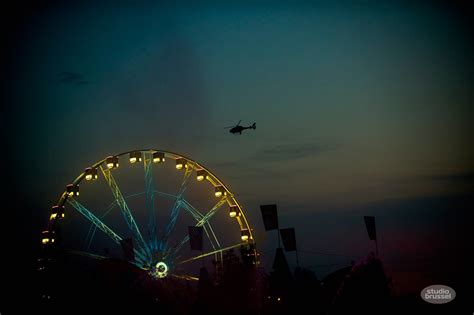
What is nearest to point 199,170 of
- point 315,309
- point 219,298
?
point 219,298

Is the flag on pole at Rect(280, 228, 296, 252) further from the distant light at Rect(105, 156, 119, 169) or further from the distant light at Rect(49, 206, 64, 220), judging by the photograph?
the distant light at Rect(49, 206, 64, 220)

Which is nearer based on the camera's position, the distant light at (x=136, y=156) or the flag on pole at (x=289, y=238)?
the flag on pole at (x=289, y=238)

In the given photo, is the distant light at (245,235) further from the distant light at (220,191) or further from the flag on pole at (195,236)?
the flag on pole at (195,236)

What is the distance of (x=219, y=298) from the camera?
34250mm

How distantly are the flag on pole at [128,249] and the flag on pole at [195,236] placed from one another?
10.9 feet

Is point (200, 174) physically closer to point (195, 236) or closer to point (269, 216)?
point (195, 236)

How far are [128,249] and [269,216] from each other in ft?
26.9

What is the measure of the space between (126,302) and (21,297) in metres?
7.45

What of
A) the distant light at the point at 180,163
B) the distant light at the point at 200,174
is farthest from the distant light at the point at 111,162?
the distant light at the point at 200,174

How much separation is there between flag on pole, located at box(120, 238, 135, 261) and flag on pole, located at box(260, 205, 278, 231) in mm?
7667

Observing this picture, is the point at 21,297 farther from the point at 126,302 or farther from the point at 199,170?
the point at 199,170

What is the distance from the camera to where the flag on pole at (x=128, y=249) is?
116ft

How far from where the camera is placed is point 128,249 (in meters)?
35.6

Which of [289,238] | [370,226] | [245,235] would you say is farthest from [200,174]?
[370,226]
